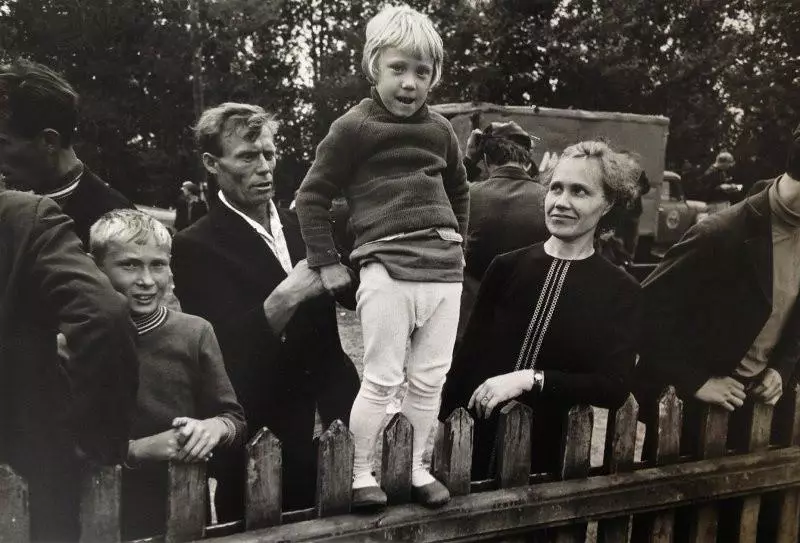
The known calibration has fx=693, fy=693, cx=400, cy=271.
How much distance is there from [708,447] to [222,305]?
197 centimetres

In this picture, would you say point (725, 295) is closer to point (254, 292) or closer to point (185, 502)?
point (254, 292)

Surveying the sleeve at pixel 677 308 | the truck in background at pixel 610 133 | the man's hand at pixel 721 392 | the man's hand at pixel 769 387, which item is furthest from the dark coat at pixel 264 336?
the man's hand at pixel 769 387

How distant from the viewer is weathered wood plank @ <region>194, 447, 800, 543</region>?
2100mm

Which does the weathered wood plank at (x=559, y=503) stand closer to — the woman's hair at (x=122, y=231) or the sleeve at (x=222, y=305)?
the sleeve at (x=222, y=305)

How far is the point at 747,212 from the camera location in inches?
102

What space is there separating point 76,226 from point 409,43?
40.9 inches

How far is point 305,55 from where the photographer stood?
82.4 inches

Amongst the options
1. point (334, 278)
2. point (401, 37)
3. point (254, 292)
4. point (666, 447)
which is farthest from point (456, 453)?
point (401, 37)

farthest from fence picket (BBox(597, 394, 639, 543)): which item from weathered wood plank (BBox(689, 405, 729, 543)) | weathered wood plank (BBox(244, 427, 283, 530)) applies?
weathered wood plank (BBox(244, 427, 283, 530))

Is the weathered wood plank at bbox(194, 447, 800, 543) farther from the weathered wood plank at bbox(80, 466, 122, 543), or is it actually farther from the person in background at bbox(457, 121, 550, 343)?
the person in background at bbox(457, 121, 550, 343)

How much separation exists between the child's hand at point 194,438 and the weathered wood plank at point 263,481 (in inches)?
4.4

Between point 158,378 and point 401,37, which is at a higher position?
point 401,37

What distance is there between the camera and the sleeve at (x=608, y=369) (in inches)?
92.6

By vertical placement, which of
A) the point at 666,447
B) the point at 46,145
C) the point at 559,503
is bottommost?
the point at 559,503
